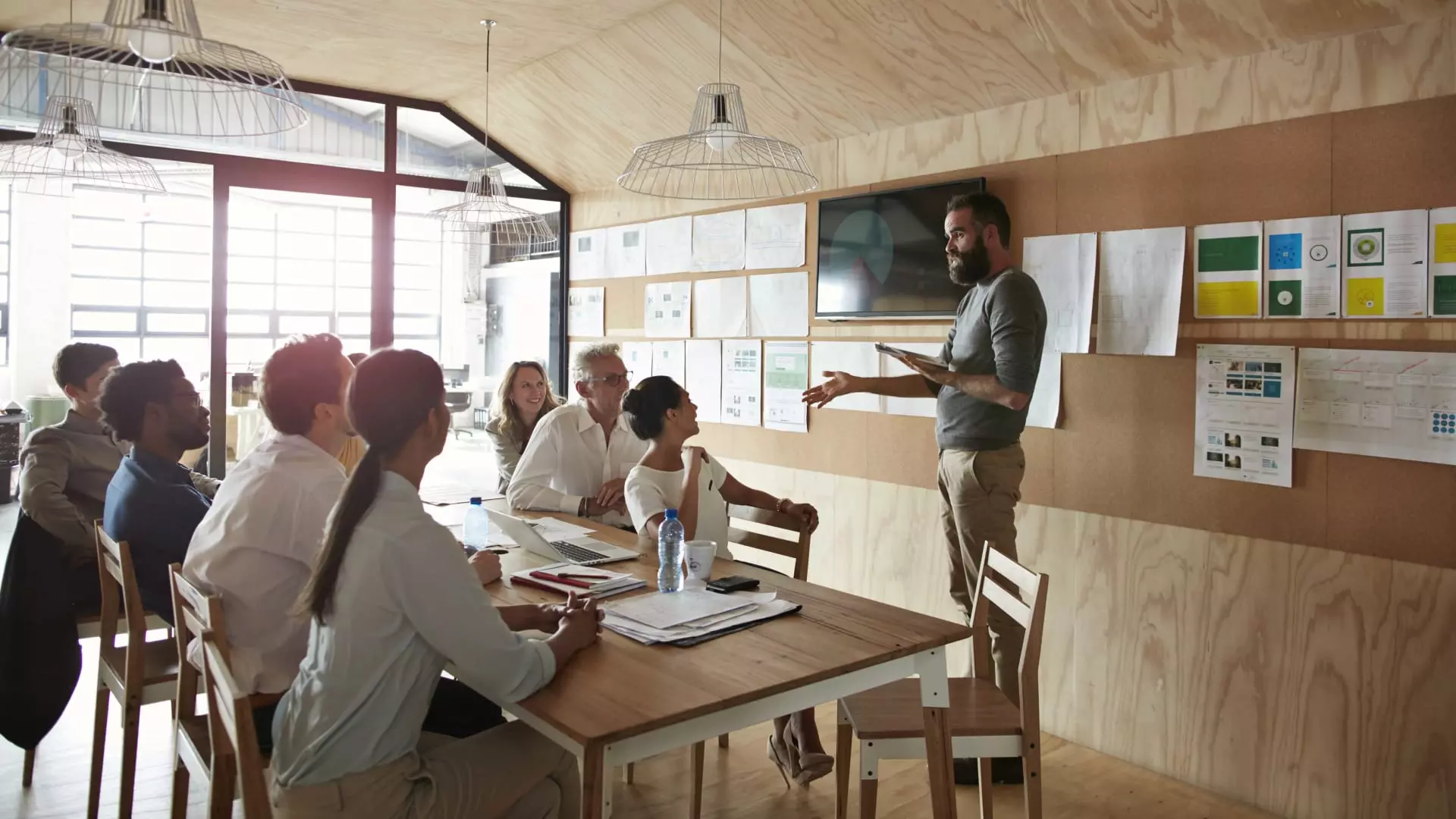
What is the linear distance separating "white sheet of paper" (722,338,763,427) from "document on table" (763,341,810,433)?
39mm

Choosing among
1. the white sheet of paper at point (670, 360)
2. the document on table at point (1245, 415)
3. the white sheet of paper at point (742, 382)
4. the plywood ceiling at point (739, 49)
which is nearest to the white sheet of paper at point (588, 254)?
the plywood ceiling at point (739, 49)

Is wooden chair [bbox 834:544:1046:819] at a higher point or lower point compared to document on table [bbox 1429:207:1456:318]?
lower

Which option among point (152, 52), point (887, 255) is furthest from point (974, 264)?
point (152, 52)

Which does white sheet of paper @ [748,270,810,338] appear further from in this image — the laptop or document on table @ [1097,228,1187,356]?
the laptop

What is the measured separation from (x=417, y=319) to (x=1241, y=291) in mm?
3925

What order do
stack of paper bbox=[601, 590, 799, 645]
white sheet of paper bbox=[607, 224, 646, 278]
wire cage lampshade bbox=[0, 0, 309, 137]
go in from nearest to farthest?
1. wire cage lampshade bbox=[0, 0, 309, 137]
2. stack of paper bbox=[601, 590, 799, 645]
3. white sheet of paper bbox=[607, 224, 646, 278]

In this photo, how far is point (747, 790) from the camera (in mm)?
2879

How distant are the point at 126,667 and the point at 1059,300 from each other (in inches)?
114

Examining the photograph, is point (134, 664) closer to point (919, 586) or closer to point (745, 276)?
point (919, 586)

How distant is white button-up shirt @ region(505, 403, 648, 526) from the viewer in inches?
130

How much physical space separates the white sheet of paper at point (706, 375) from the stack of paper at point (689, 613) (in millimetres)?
2508

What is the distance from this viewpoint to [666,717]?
1476 mm

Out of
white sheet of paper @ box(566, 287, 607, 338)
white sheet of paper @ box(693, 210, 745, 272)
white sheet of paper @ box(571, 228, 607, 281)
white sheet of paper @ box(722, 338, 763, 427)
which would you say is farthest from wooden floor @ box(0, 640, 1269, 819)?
white sheet of paper @ box(571, 228, 607, 281)

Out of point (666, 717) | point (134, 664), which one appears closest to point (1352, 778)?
point (666, 717)
